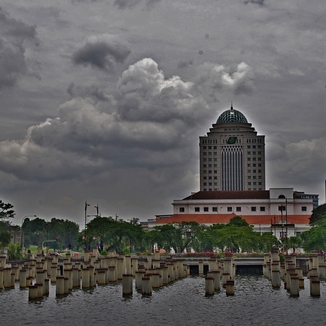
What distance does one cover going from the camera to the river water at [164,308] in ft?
176

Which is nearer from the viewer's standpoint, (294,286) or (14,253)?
(294,286)

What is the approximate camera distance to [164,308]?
198ft

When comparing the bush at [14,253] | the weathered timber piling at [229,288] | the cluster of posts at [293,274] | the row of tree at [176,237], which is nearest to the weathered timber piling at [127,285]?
the weathered timber piling at [229,288]

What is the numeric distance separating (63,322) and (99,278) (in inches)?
1027

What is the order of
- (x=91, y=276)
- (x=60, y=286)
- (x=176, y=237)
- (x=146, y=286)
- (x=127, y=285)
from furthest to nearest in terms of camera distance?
(x=176, y=237)
(x=91, y=276)
(x=146, y=286)
(x=127, y=285)
(x=60, y=286)

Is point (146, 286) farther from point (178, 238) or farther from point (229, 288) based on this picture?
point (178, 238)

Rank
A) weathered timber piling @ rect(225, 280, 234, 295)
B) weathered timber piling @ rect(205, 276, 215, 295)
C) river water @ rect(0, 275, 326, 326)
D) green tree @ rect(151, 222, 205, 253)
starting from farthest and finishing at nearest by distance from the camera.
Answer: green tree @ rect(151, 222, 205, 253)
weathered timber piling @ rect(225, 280, 234, 295)
weathered timber piling @ rect(205, 276, 215, 295)
river water @ rect(0, 275, 326, 326)

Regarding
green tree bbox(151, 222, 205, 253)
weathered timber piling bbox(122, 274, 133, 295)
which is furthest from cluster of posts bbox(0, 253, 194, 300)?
green tree bbox(151, 222, 205, 253)

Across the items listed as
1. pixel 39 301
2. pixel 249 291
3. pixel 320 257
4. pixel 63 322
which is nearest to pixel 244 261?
pixel 320 257

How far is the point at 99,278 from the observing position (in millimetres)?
79062

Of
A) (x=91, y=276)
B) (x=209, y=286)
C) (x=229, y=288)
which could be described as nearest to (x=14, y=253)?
(x=91, y=276)

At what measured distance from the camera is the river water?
2114 inches

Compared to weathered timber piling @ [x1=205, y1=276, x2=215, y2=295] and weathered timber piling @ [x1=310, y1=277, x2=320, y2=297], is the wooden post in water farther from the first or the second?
weathered timber piling @ [x1=310, y1=277, x2=320, y2=297]

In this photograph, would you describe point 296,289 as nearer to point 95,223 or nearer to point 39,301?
point 39,301
